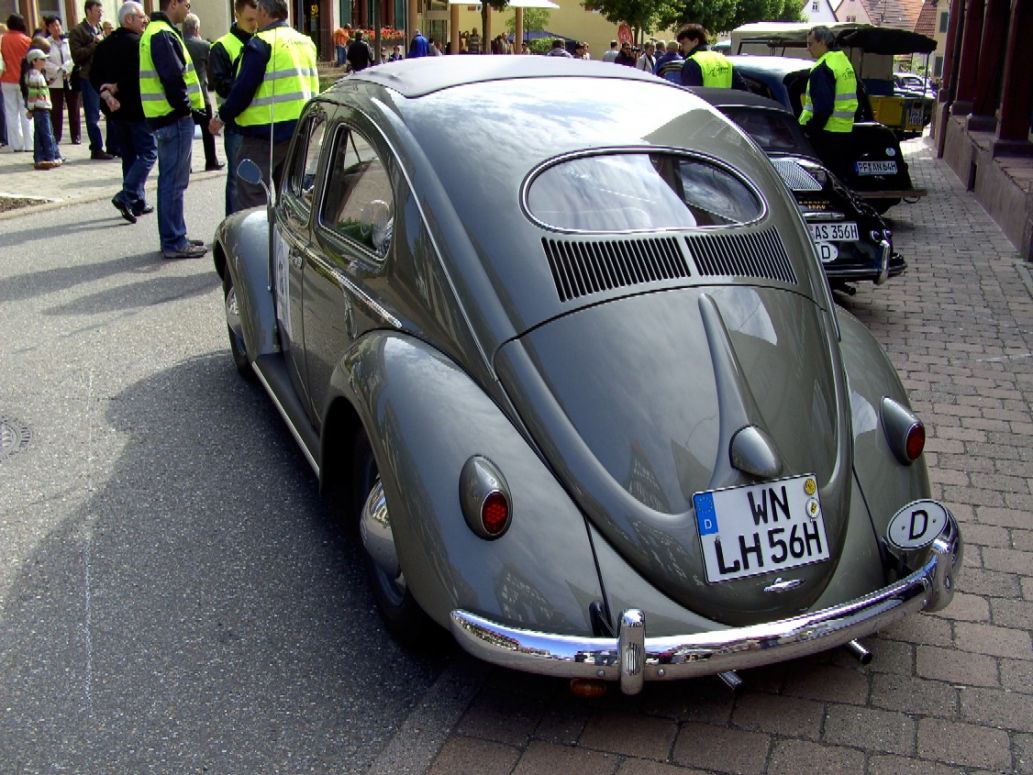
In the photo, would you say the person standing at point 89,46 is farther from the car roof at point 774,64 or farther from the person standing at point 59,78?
the car roof at point 774,64

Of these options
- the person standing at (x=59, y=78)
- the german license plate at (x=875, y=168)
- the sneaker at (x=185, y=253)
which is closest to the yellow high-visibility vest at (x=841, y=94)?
the german license plate at (x=875, y=168)

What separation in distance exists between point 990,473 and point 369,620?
2819 millimetres

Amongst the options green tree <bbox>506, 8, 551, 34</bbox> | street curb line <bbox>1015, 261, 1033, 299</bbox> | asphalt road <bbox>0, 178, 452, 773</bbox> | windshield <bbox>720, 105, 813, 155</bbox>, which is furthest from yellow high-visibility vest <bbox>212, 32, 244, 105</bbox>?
green tree <bbox>506, 8, 551, 34</bbox>

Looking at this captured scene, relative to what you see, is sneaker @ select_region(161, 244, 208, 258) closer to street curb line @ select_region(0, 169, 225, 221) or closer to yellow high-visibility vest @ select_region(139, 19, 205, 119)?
yellow high-visibility vest @ select_region(139, 19, 205, 119)

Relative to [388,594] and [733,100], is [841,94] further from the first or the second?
[388,594]

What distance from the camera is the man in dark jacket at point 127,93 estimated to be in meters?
9.80

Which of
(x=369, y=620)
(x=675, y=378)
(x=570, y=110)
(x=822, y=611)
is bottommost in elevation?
(x=369, y=620)

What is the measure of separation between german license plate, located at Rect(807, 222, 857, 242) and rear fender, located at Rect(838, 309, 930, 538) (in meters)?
3.52

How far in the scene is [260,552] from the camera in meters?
3.99

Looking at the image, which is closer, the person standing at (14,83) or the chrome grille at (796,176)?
the chrome grille at (796,176)

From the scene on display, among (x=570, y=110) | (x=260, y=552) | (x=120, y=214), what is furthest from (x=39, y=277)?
(x=570, y=110)

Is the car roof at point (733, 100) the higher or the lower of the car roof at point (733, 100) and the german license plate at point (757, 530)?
the higher

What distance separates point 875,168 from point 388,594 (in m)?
8.10

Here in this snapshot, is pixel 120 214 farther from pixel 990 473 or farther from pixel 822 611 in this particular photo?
pixel 822 611
